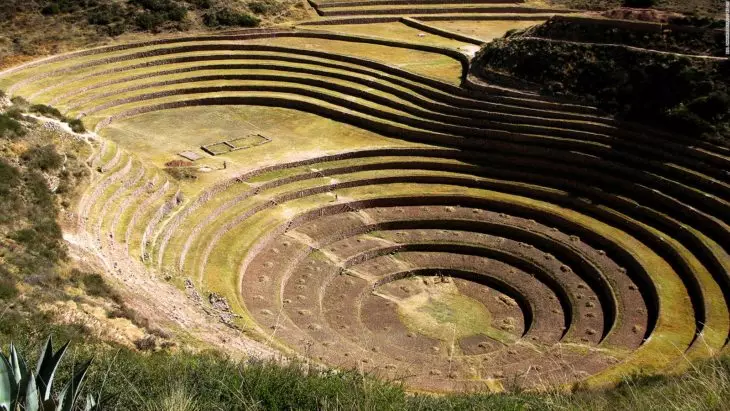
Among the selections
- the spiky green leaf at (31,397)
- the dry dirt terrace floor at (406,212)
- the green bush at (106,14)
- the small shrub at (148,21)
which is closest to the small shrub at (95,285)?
the dry dirt terrace floor at (406,212)

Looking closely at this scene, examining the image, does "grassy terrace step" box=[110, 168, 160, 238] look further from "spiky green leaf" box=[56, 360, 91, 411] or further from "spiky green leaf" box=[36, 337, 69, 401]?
"spiky green leaf" box=[56, 360, 91, 411]

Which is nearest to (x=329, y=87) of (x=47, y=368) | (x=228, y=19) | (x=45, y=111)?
(x=228, y=19)

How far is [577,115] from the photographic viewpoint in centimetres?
3453

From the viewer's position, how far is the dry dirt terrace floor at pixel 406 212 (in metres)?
23.7

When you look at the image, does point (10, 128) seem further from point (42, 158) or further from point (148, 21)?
point (148, 21)

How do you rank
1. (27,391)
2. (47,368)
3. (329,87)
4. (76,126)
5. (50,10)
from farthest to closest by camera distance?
(50,10) < (329,87) < (76,126) < (47,368) < (27,391)

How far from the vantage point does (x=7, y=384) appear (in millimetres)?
8344

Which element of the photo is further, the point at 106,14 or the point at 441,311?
the point at 106,14

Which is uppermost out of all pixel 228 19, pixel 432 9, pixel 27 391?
pixel 27 391

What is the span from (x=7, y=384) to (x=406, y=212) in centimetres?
2435

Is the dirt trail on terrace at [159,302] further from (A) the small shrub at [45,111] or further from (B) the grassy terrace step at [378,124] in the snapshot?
(B) the grassy terrace step at [378,124]

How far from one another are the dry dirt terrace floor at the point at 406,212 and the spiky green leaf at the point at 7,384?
1038 centimetres

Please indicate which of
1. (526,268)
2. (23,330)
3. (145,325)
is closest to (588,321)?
(526,268)

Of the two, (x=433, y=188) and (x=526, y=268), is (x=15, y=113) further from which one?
(x=526, y=268)
